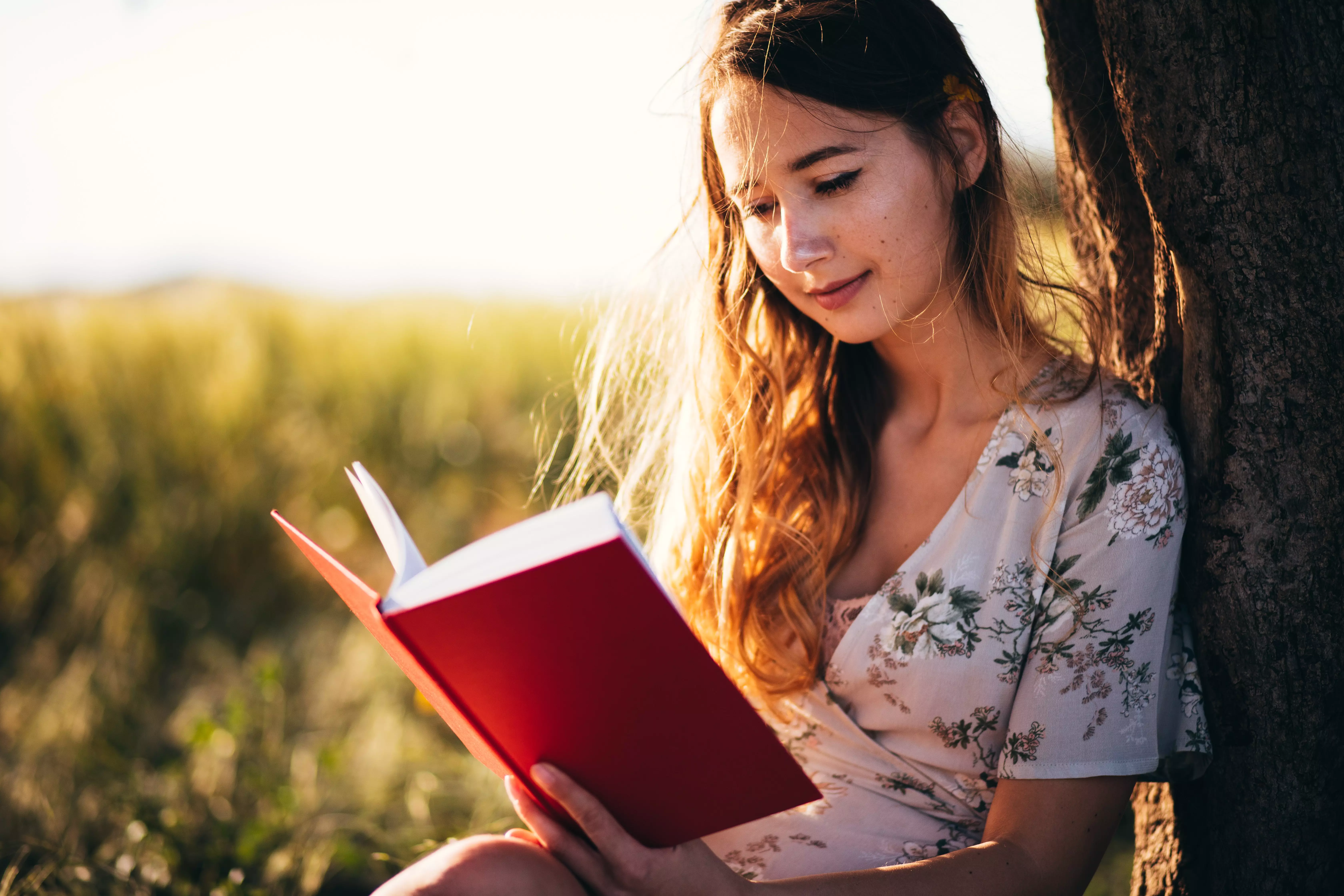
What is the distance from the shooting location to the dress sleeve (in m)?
1.17

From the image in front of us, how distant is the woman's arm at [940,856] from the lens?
43.1 inches

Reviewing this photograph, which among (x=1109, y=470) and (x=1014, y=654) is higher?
(x=1109, y=470)

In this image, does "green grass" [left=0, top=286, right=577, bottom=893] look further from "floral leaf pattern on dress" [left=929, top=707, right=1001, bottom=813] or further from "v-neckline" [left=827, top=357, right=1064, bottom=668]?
"floral leaf pattern on dress" [left=929, top=707, right=1001, bottom=813]

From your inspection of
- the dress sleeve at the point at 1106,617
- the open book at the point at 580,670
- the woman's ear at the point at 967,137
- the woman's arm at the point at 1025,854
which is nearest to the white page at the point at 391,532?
the open book at the point at 580,670

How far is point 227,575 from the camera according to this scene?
3.56 m

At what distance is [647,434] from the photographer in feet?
5.85


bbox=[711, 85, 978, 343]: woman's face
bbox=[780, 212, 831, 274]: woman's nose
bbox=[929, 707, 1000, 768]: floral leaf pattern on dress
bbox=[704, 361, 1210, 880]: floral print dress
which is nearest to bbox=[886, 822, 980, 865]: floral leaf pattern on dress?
bbox=[704, 361, 1210, 880]: floral print dress

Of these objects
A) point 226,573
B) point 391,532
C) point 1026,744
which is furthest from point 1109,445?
point 226,573

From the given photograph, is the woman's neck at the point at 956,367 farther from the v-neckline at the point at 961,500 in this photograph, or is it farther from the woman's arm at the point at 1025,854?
the woman's arm at the point at 1025,854

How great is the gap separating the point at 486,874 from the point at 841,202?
0.98m

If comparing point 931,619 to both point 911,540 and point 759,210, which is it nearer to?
point 911,540

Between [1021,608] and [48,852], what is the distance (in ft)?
7.33

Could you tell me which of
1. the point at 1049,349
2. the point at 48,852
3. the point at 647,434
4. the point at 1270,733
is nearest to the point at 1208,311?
the point at 1049,349

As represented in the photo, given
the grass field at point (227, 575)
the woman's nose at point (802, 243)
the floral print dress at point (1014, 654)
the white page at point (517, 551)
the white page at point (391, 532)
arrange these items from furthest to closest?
1. the grass field at point (227, 575)
2. the woman's nose at point (802, 243)
3. the floral print dress at point (1014, 654)
4. the white page at point (391, 532)
5. the white page at point (517, 551)
